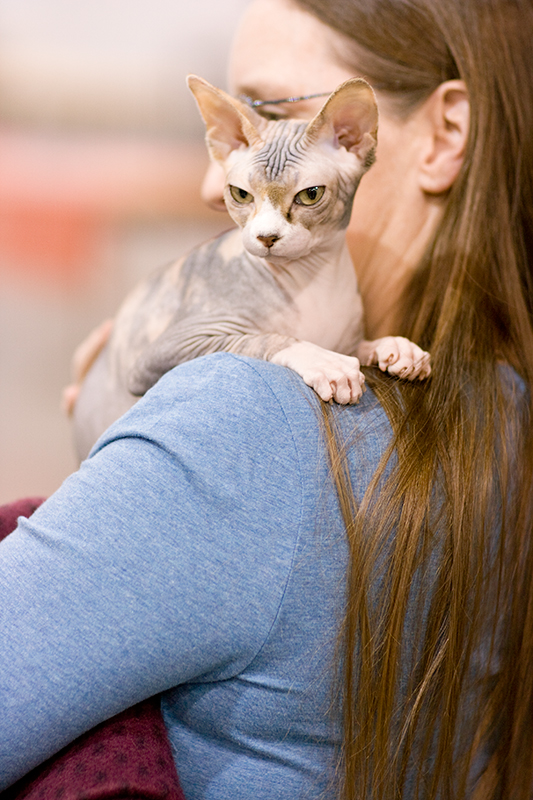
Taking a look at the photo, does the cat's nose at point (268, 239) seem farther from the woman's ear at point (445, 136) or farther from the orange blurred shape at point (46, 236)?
the orange blurred shape at point (46, 236)

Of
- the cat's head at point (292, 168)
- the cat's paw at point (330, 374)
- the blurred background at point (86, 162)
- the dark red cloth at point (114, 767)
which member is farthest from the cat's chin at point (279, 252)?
the blurred background at point (86, 162)

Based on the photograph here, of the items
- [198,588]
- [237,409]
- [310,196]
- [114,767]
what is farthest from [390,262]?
[114,767]

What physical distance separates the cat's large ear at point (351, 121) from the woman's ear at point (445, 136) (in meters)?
0.25

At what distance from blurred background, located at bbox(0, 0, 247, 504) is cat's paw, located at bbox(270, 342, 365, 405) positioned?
140 cm

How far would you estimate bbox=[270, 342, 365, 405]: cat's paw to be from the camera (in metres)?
0.63

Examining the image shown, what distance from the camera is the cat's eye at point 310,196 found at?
0.65m

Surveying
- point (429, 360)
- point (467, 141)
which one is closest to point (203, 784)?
point (429, 360)

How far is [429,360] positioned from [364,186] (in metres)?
0.27

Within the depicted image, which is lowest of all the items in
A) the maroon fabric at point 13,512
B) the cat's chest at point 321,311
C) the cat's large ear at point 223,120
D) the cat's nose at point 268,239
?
the maroon fabric at point 13,512

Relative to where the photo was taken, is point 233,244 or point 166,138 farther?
point 166,138

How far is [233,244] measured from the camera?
81 centimetres

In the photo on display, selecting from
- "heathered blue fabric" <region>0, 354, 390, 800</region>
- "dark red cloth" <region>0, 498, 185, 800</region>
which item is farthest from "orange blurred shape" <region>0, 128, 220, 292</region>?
"dark red cloth" <region>0, 498, 185, 800</region>

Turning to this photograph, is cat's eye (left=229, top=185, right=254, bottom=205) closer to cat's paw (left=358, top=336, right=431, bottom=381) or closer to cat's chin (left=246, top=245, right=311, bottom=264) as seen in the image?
cat's chin (left=246, top=245, right=311, bottom=264)

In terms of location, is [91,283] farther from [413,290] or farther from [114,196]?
[413,290]
